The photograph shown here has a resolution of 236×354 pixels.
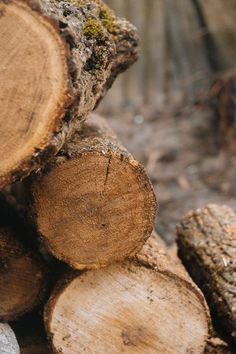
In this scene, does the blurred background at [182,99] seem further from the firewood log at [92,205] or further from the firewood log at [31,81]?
the firewood log at [31,81]

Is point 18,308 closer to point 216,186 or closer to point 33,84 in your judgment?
point 33,84

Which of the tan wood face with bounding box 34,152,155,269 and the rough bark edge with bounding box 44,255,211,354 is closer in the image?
the tan wood face with bounding box 34,152,155,269

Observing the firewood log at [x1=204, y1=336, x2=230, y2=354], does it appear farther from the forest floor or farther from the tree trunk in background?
the tree trunk in background

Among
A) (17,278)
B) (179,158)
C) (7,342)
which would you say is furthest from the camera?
(179,158)

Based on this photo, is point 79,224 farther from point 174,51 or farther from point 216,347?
point 174,51

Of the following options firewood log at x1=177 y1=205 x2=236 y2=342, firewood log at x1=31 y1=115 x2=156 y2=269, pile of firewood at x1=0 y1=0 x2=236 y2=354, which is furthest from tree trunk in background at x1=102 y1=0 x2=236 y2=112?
firewood log at x1=31 y1=115 x2=156 y2=269

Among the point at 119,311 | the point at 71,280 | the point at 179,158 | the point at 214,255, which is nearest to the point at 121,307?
the point at 119,311

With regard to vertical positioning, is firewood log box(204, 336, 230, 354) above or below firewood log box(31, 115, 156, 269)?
below
